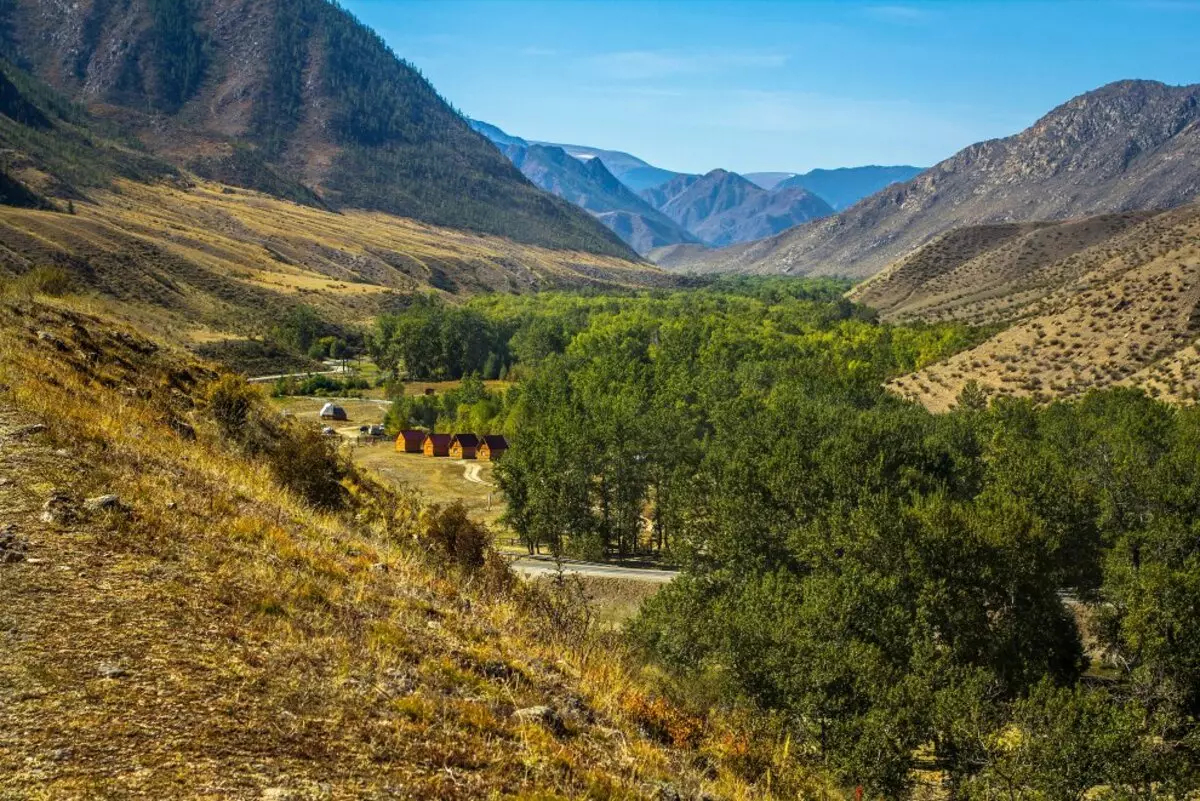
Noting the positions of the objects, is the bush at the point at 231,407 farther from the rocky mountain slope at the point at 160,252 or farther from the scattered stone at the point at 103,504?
the rocky mountain slope at the point at 160,252

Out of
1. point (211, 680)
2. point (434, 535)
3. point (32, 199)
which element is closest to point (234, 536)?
point (211, 680)

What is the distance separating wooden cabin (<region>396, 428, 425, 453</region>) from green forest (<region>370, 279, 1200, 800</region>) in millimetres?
17755

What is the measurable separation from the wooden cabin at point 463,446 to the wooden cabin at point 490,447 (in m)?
0.59

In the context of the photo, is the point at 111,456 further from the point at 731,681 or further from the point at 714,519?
the point at 714,519

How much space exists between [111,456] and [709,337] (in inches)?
4272

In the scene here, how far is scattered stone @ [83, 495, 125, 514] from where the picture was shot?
9859 mm

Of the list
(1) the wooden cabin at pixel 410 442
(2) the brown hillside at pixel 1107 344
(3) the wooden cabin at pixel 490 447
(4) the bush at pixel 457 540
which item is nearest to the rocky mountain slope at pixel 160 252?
(1) the wooden cabin at pixel 410 442

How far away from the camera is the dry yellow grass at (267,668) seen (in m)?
6.24

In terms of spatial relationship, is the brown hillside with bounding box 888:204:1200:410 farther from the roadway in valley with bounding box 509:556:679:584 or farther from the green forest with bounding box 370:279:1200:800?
the roadway in valley with bounding box 509:556:679:584

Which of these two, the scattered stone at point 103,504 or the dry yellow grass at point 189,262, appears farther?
the dry yellow grass at point 189,262

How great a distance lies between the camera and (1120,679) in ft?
98.7

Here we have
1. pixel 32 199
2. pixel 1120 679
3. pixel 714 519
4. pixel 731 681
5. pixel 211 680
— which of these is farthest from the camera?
pixel 32 199

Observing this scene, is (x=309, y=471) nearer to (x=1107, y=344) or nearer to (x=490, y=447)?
(x=490, y=447)

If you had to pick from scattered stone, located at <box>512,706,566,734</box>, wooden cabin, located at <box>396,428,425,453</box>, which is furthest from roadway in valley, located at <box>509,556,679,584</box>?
wooden cabin, located at <box>396,428,425,453</box>
